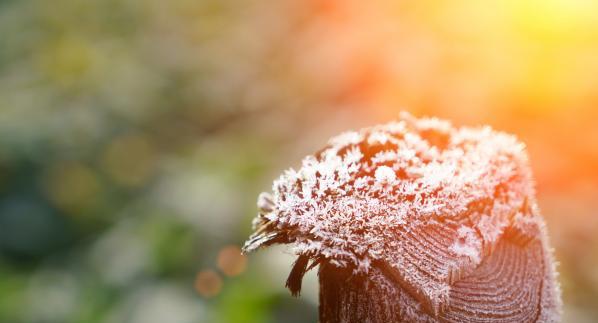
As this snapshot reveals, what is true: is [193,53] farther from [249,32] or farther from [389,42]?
[389,42]

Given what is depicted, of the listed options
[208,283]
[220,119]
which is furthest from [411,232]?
[220,119]

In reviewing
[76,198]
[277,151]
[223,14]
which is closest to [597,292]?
[277,151]

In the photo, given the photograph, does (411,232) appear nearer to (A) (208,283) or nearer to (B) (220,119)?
(A) (208,283)

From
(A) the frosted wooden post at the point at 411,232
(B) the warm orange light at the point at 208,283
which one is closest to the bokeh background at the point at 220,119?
(B) the warm orange light at the point at 208,283

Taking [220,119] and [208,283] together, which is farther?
[220,119]

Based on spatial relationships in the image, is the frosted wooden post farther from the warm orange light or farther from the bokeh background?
the warm orange light

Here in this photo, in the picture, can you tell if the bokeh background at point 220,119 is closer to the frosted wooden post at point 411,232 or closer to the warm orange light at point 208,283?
the warm orange light at point 208,283

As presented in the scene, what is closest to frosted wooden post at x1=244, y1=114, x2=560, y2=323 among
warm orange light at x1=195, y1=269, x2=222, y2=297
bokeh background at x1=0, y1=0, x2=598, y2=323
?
bokeh background at x1=0, y1=0, x2=598, y2=323
